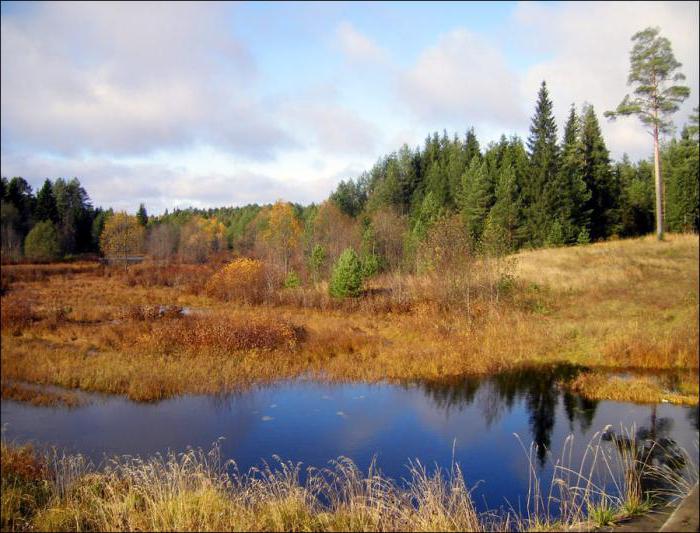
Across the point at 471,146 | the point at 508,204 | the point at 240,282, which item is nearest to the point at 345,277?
the point at 240,282

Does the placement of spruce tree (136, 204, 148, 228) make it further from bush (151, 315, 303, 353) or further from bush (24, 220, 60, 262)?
bush (151, 315, 303, 353)

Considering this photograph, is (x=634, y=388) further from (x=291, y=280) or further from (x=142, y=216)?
(x=291, y=280)

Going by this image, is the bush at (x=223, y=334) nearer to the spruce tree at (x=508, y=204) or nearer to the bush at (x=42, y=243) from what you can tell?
the bush at (x=42, y=243)

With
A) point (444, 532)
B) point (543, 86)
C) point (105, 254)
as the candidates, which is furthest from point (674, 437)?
point (543, 86)

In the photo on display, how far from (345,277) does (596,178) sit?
13031 mm

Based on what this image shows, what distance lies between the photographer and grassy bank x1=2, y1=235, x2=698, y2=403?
4176 mm

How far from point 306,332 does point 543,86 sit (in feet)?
97.5

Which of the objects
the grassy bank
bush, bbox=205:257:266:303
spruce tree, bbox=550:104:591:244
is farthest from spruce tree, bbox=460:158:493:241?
bush, bbox=205:257:266:303

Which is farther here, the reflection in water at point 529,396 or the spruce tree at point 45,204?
the reflection in water at point 529,396

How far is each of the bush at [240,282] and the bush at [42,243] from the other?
890 centimetres

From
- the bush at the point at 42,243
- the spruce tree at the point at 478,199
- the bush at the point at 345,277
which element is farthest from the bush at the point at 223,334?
the spruce tree at the point at 478,199

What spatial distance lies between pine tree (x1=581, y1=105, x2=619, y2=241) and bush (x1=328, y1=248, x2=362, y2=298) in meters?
10.9

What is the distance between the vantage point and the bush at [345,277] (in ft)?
80.1

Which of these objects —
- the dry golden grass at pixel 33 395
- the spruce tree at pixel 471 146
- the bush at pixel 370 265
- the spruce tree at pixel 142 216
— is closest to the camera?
the dry golden grass at pixel 33 395
